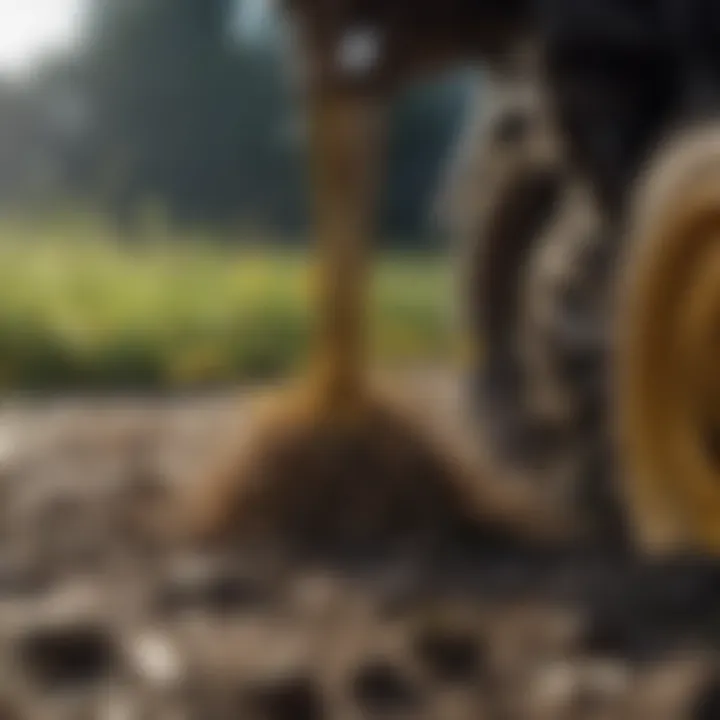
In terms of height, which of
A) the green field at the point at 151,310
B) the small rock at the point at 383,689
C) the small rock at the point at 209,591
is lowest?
the small rock at the point at 383,689

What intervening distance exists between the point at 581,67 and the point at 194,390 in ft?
1.41

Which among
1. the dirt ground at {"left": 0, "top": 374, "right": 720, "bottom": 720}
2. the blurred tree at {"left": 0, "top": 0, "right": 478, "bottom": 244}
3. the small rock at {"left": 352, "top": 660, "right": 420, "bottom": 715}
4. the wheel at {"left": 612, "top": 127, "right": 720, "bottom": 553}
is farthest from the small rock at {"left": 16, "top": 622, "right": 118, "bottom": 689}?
the blurred tree at {"left": 0, "top": 0, "right": 478, "bottom": 244}

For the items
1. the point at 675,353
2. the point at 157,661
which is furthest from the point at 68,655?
the point at 675,353

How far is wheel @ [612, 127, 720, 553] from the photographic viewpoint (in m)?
0.88

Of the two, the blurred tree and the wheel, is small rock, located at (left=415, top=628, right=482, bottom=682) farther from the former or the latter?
the blurred tree

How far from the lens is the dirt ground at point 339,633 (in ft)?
2.33

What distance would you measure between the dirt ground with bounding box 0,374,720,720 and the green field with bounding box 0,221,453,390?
19 centimetres

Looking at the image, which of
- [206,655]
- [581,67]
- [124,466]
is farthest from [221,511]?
[581,67]

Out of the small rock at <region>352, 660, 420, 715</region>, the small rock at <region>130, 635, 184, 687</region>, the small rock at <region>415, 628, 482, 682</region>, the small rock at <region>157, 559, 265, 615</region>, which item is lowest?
the small rock at <region>352, 660, 420, 715</region>

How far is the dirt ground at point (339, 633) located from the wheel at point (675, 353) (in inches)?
1.9

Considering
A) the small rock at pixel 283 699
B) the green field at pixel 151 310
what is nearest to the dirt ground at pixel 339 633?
the small rock at pixel 283 699

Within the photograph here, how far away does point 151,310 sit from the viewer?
1161 mm

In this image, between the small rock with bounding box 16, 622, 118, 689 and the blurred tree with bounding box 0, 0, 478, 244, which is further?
the blurred tree with bounding box 0, 0, 478, 244

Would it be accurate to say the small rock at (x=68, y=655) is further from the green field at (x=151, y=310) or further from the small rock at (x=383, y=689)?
the green field at (x=151, y=310)
